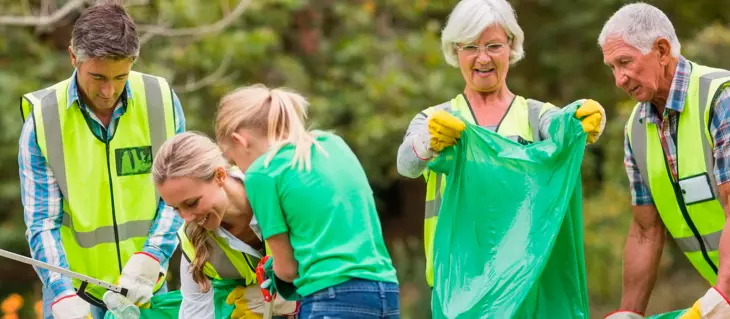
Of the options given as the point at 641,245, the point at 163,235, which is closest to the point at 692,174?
the point at 641,245

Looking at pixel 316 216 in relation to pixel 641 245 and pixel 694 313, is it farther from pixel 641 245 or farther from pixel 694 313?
pixel 641 245

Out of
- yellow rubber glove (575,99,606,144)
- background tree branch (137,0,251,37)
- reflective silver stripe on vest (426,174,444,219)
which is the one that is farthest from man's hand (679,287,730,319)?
background tree branch (137,0,251,37)

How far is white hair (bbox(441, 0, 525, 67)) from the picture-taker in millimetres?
4234

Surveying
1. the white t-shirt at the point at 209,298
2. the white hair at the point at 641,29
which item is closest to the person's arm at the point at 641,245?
the white hair at the point at 641,29

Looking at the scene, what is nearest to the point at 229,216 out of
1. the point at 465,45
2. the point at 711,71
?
the point at 465,45

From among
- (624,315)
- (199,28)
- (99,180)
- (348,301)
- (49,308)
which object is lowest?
(624,315)

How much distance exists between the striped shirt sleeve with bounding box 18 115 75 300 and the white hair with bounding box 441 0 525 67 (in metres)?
1.52

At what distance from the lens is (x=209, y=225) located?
12.0ft

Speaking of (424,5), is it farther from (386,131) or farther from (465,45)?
(465,45)

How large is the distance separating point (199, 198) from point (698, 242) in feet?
5.85

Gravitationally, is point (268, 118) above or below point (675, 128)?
above

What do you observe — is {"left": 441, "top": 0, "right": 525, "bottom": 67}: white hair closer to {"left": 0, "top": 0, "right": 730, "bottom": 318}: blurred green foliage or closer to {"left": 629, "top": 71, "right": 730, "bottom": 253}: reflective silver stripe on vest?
{"left": 629, "top": 71, "right": 730, "bottom": 253}: reflective silver stripe on vest

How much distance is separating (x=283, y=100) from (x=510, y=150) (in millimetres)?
908

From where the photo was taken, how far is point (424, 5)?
31.5ft
